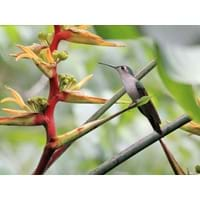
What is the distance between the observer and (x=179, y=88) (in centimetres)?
127

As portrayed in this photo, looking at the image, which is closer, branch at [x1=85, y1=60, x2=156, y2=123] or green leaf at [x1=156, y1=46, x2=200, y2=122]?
green leaf at [x1=156, y1=46, x2=200, y2=122]

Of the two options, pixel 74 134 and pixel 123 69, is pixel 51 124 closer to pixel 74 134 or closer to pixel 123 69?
pixel 74 134

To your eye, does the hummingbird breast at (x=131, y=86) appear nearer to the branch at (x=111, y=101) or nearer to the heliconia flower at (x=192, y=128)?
the branch at (x=111, y=101)

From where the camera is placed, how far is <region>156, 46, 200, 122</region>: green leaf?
1199 mm

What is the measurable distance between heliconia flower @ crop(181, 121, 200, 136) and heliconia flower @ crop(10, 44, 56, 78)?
47cm

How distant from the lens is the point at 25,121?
5.12 ft

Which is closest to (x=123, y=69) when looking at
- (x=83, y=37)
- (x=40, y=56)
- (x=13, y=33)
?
(x=83, y=37)

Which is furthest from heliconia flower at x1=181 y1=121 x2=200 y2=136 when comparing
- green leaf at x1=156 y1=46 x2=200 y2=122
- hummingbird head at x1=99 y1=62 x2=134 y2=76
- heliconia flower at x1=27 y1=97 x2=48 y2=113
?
heliconia flower at x1=27 y1=97 x2=48 y2=113

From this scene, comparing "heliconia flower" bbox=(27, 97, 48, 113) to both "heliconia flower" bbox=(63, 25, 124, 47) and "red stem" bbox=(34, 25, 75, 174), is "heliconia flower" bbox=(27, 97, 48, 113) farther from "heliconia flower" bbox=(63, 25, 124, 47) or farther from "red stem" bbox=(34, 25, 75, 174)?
"heliconia flower" bbox=(63, 25, 124, 47)

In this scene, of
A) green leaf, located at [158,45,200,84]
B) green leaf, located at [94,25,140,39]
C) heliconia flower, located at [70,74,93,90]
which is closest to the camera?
green leaf, located at [158,45,200,84]
